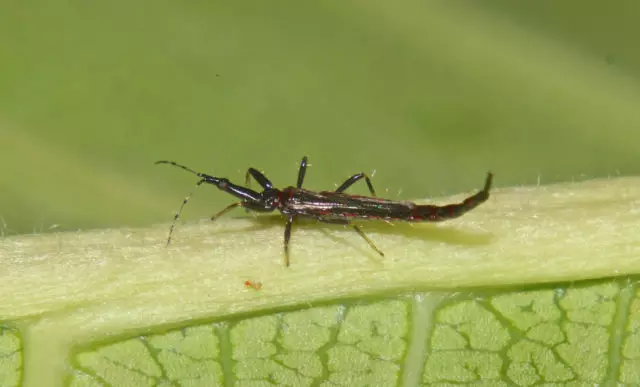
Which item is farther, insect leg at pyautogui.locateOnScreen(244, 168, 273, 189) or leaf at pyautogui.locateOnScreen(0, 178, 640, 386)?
insect leg at pyautogui.locateOnScreen(244, 168, 273, 189)

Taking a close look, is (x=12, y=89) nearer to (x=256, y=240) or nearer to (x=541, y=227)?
(x=256, y=240)

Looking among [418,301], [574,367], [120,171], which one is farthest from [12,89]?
[574,367]

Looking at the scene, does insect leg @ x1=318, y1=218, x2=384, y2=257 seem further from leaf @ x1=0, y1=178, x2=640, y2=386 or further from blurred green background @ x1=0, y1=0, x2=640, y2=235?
blurred green background @ x1=0, y1=0, x2=640, y2=235

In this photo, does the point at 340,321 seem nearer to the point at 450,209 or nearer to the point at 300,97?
the point at 450,209

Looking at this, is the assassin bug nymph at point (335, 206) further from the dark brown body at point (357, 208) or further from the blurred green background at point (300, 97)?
the blurred green background at point (300, 97)

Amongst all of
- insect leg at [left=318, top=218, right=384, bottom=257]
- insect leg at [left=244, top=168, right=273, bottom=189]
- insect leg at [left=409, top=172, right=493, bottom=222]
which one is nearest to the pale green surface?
insect leg at [left=244, top=168, right=273, bottom=189]

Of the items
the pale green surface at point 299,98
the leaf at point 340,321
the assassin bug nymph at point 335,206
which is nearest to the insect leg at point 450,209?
the assassin bug nymph at point 335,206

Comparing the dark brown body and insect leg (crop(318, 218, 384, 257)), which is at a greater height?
the dark brown body
